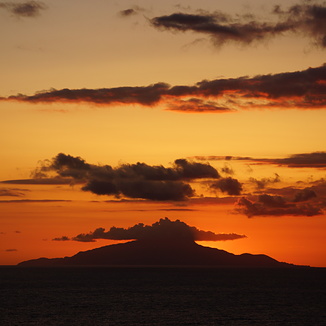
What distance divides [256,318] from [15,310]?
61615 millimetres

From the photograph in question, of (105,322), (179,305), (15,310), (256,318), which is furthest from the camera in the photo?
(179,305)

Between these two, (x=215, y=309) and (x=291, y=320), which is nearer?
(x=291, y=320)

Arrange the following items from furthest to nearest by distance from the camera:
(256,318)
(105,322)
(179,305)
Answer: (179,305), (256,318), (105,322)

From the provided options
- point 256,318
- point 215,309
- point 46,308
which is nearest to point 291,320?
point 256,318

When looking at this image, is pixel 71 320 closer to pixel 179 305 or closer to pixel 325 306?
pixel 179 305

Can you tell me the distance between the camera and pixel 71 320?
142m

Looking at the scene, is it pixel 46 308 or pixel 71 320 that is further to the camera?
pixel 46 308

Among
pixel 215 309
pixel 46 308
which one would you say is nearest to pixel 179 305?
pixel 215 309

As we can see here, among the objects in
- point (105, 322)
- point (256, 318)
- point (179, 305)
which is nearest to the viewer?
point (105, 322)

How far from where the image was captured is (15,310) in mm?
163000

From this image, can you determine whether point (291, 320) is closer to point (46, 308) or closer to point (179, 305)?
point (179, 305)

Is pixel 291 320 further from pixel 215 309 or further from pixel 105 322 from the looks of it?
pixel 105 322

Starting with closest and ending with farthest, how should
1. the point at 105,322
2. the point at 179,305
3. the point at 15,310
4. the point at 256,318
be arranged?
the point at 105,322 → the point at 256,318 → the point at 15,310 → the point at 179,305

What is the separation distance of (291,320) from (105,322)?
141 feet
